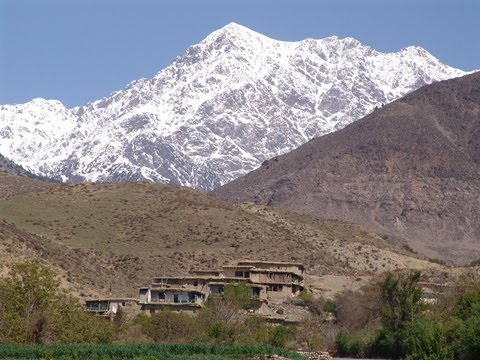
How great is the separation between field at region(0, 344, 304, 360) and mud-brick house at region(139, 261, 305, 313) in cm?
2711

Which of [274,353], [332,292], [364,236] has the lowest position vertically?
[274,353]

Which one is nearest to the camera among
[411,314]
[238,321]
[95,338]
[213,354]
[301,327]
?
[213,354]

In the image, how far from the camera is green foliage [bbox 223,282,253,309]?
83.4 metres

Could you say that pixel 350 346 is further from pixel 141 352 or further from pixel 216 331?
pixel 141 352

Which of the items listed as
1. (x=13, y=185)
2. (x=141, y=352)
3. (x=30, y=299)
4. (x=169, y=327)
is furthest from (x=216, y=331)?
(x=13, y=185)

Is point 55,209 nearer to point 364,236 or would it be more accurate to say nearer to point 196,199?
point 196,199

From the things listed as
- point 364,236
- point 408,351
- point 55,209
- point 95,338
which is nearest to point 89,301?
point 95,338

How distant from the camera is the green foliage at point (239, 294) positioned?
83.4 metres

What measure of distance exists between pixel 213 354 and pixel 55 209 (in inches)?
3005

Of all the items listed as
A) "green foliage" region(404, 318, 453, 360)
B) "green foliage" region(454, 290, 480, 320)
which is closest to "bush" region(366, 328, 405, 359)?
"green foliage" region(454, 290, 480, 320)

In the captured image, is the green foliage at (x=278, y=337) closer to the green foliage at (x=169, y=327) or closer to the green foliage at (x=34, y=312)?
the green foliage at (x=169, y=327)

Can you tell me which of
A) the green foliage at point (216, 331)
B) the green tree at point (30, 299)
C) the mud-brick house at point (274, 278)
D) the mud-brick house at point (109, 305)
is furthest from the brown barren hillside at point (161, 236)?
the green tree at point (30, 299)

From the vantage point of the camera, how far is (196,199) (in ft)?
469

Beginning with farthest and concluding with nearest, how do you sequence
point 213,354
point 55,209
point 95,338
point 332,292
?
point 55,209 → point 332,292 → point 95,338 → point 213,354
